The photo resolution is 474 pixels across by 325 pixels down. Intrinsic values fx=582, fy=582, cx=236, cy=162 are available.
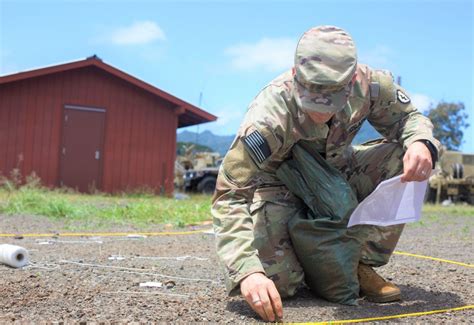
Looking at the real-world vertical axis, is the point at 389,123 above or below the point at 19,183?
above

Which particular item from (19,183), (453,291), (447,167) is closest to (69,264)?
(453,291)

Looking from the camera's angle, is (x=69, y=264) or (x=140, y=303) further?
(x=69, y=264)

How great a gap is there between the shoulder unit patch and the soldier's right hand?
1168 mm

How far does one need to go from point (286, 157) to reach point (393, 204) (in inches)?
22.7

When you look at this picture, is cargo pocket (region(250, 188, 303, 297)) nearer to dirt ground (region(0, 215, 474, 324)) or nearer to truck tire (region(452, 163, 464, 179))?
→ dirt ground (region(0, 215, 474, 324))

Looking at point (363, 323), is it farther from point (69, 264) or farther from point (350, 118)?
point (69, 264)

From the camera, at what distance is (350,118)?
267 centimetres

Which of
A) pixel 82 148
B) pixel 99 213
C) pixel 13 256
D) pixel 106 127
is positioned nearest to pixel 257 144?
pixel 13 256

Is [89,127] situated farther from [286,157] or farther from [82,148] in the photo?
[286,157]

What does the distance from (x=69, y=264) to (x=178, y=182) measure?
1419cm

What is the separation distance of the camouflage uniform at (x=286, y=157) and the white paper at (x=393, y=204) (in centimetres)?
26

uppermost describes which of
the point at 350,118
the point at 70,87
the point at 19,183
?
the point at 70,87

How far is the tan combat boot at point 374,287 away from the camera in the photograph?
2.73m

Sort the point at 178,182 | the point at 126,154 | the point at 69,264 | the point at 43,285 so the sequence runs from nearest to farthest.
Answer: the point at 43,285, the point at 69,264, the point at 126,154, the point at 178,182
